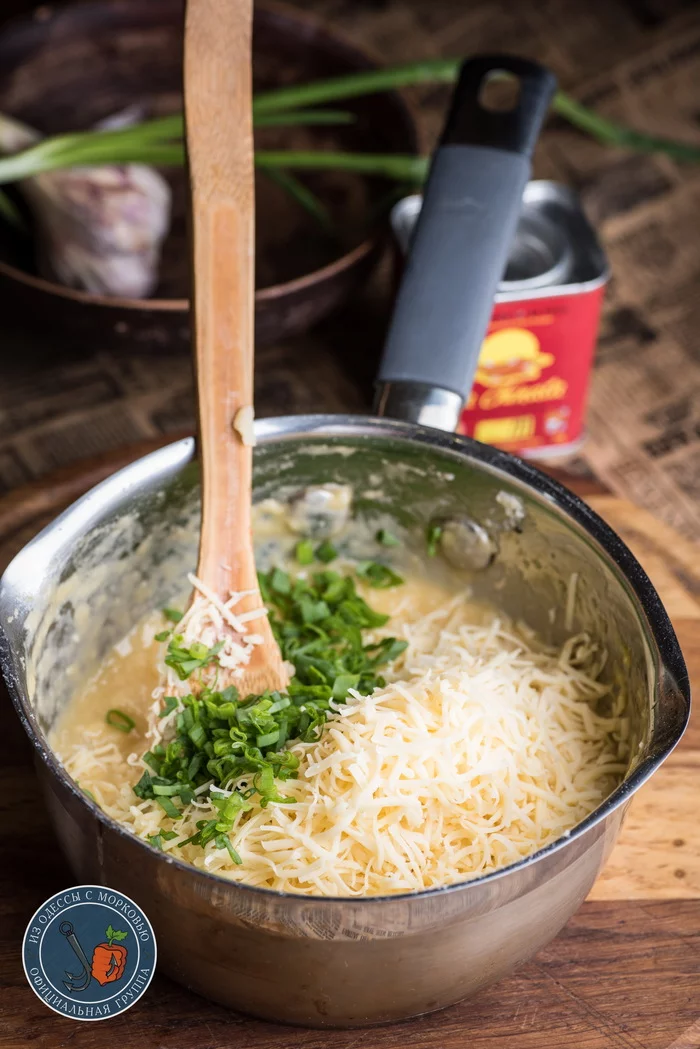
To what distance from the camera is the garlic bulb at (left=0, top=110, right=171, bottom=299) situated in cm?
169

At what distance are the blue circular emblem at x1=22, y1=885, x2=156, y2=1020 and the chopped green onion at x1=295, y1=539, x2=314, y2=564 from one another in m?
0.53

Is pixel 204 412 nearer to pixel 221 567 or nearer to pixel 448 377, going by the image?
pixel 221 567

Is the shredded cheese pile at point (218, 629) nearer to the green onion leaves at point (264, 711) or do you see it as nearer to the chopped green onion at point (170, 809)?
the green onion leaves at point (264, 711)

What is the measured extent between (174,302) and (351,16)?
106 cm

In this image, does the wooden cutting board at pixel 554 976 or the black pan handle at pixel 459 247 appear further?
the black pan handle at pixel 459 247

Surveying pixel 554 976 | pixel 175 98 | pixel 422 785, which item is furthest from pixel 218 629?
pixel 175 98

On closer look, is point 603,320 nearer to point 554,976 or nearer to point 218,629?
point 218,629

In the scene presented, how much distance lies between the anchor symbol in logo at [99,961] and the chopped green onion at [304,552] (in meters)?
0.55

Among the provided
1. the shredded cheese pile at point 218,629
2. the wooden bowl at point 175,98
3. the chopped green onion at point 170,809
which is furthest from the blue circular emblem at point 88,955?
the wooden bowl at point 175,98

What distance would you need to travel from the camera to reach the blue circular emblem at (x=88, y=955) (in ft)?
3.32

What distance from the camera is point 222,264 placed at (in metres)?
1.18

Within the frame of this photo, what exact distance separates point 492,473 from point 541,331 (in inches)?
15.1

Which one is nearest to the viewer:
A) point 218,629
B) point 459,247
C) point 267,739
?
point 267,739

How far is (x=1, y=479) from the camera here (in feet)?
5.50
